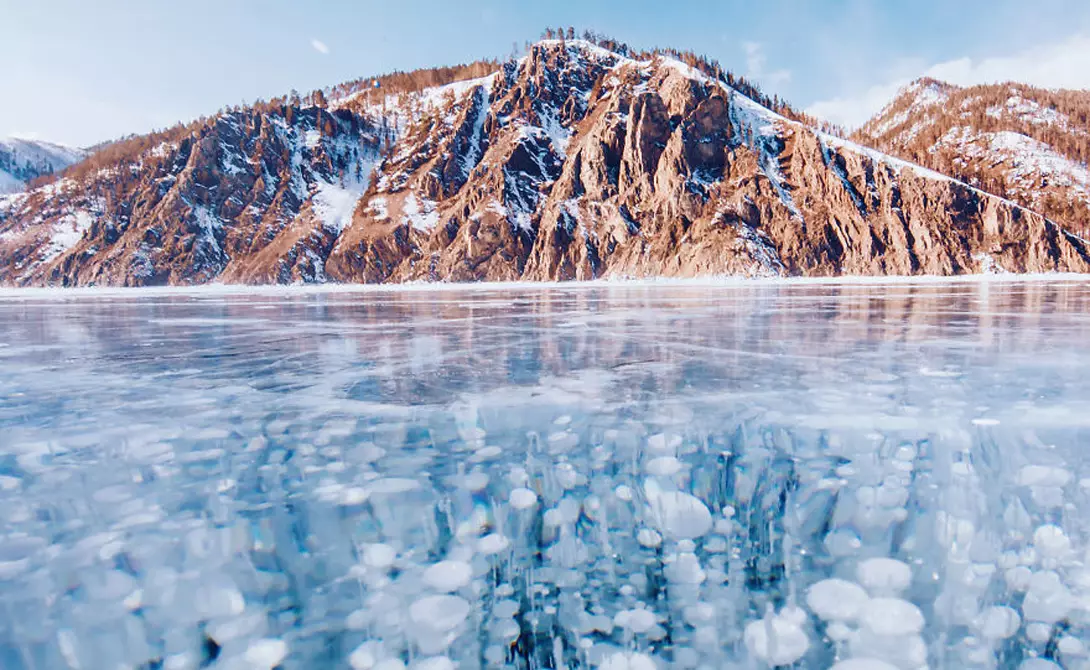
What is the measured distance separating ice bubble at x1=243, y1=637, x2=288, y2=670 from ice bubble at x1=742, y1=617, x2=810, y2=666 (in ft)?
6.08

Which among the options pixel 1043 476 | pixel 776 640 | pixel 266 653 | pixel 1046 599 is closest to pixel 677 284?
pixel 1043 476

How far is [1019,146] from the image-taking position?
351 feet

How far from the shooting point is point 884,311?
17.9 meters

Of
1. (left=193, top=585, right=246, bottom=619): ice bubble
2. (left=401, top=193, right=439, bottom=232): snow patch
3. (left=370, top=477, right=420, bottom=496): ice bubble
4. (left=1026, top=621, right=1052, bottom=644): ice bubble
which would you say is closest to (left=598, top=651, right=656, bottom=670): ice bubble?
(left=1026, top=621, right=1052, bottom=644): ice bubble

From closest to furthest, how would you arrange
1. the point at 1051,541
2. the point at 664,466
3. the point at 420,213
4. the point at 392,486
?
the point at 1051,541
the point at 392,486
the point at 664,466
the point at 420,213

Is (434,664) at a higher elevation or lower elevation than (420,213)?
lower

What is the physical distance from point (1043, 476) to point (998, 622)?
6.80 ft

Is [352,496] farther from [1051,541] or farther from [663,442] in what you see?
[1051,541]

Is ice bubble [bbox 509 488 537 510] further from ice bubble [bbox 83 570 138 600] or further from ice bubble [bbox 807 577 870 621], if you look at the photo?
ice bubble [bbox 83 570 138 600]

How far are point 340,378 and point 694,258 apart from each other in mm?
71015

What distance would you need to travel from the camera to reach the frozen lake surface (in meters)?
2.32

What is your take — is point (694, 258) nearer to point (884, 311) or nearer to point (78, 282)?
point (884, 311)

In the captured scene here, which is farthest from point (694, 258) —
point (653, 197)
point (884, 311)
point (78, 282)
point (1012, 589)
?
point (78, 282)

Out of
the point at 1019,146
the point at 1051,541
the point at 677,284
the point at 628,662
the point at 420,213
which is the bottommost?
the point at 628,662
